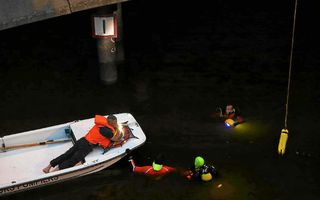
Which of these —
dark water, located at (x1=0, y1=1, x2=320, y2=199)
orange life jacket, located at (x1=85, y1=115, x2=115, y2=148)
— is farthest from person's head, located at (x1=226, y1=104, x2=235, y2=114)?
orange life jacket, located at (x1=85, y1=115, x2=115, y2=148)

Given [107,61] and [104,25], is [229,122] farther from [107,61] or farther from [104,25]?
[107,61]

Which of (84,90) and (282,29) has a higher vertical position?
(282,29)

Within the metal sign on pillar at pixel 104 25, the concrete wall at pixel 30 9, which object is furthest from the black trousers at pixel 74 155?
the metal sign on pillar at pixel 104 25

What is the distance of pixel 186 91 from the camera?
1736cm

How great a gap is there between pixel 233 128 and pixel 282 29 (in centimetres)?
1129

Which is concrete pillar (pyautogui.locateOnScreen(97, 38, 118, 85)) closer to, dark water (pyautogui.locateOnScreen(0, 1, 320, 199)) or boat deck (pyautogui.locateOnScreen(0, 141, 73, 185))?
dark water (pyautogui.locateOnScreen(0, 1, 320, 199))

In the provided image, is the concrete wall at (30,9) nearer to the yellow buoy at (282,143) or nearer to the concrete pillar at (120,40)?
the concrete pillar at (120,40)

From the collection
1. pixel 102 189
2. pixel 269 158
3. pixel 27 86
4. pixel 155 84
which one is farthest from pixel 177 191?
pixel 27 86

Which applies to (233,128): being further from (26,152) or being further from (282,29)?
(282,29)

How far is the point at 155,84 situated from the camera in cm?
1802

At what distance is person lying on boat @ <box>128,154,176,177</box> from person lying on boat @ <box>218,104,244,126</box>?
332 centimetres

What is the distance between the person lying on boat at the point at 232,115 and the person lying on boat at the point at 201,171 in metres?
2.92

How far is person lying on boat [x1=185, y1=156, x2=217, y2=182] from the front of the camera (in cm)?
1192

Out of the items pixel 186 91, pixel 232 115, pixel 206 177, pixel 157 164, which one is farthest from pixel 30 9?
pixel 232 115
